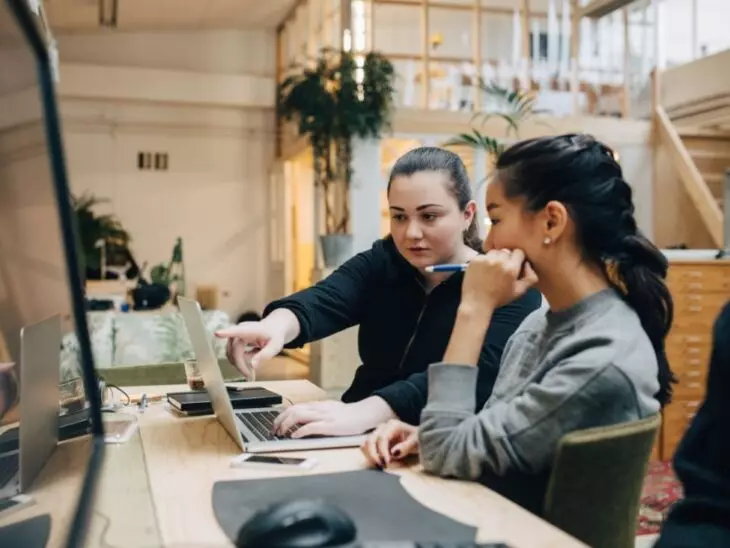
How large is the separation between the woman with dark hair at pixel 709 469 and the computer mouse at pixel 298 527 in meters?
0.40

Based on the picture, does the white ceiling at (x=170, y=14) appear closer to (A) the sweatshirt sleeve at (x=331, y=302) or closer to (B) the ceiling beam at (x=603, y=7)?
(B) the ceiling beam at (x=603, y=7)

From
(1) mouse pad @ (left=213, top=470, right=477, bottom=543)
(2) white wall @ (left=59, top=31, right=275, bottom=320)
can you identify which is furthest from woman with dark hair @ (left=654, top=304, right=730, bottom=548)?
(2) white wall @ (left=59, top=31, right=275, bottom=320)

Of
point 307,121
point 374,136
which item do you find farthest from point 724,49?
point 307,121

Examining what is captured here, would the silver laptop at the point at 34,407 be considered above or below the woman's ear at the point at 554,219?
below

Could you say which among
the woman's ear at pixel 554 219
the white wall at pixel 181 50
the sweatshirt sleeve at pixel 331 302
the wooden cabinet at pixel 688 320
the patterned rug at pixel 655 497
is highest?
the white wall at pixel 181 50

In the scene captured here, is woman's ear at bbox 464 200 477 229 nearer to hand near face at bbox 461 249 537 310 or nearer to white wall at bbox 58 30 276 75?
hand near face at bbox 461 249 537 310

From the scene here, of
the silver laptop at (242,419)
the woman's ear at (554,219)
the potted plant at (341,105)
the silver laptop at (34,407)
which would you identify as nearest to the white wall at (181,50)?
the potted plant at (341,105)

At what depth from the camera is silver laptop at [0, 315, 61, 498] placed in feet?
3.00

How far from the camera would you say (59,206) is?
731 mm

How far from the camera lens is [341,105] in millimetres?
6516

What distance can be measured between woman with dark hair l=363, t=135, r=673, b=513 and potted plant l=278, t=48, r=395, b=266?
210 inches

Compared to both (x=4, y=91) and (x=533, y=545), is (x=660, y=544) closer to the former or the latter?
(x=533, y=545)

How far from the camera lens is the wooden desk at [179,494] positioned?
0.89 metres

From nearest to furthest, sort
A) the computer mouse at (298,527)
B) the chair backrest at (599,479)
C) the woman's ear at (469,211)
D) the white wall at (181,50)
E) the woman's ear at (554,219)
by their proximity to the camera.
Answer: the computer mouse at (298,527) < the chair backrest at (599,479) < the woman's ear at (554,219) < the woman's ear at (469,211) < the white wall at (181,50)
